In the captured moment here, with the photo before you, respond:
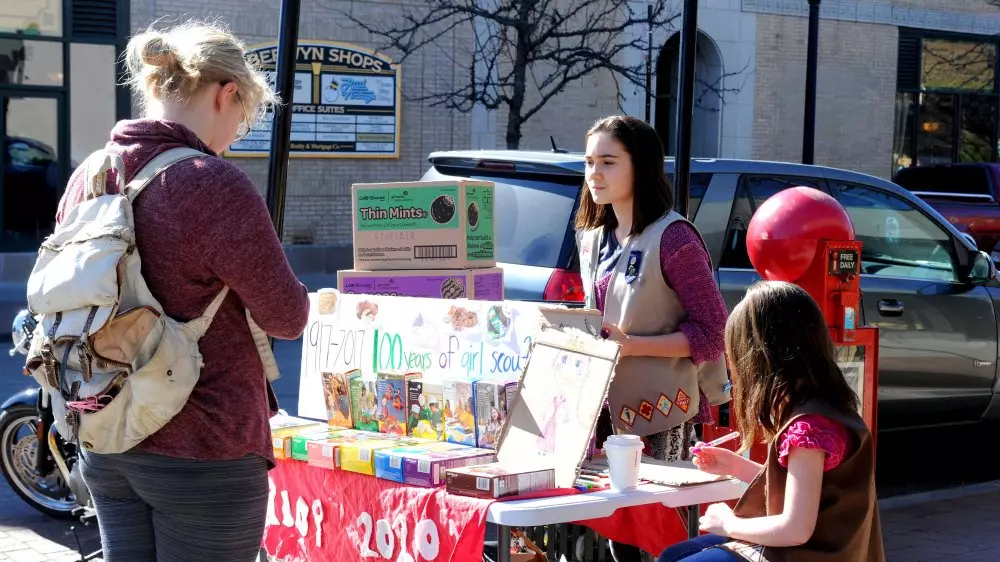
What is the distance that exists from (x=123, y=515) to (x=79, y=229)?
64 cm

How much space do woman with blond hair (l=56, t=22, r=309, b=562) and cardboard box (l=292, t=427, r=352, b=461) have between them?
1163 mm

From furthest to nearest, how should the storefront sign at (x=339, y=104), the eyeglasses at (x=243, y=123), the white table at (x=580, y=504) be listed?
the storefront sign at (x=339, y=104)
the white table at (x=580, y=504)
the eyeglasses at (x=243, y=123)

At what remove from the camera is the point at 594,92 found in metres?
21.0

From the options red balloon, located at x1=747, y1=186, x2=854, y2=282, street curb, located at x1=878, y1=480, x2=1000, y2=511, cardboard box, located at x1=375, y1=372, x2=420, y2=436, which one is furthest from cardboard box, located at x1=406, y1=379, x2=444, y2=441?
street curb, located at x1=878, y1=480, x2=1000, y2=511

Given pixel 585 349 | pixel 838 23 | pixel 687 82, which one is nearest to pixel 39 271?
pixel 585 349

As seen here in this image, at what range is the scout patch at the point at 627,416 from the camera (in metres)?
3.96

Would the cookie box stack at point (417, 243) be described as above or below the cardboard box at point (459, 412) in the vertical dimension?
above

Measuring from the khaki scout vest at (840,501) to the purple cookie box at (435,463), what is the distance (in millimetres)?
920

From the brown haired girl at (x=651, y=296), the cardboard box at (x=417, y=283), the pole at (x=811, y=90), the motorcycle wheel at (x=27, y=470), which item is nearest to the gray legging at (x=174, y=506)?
the brown haired girl at (x=651, y=296)

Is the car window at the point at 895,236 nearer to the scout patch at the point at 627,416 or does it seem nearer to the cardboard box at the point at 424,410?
the scout patch at the point at 627,416

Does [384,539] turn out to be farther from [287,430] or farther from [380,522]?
[287,430]

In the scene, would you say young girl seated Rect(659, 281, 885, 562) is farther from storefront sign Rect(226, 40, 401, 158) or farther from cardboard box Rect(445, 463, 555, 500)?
storefront sign Rect(226, 40, 401, 158)

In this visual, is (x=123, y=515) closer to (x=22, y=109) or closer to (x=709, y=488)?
(x=709, y=488)

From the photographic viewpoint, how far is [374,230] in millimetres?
4531
